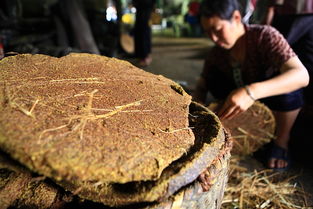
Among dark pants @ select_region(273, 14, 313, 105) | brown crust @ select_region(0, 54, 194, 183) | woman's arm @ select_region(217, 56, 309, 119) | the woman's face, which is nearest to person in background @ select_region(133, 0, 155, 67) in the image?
dark pants @ select_region(273, 14, 313, 105)

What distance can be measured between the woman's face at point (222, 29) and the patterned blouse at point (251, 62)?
128mm

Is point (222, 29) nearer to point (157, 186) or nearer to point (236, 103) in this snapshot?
point (236, 103)

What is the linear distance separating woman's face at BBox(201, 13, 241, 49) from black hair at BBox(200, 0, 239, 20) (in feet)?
0.08

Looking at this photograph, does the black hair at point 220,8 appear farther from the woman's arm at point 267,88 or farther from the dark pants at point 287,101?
the dark pants at point 287,101

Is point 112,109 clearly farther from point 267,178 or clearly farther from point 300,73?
point 267,178

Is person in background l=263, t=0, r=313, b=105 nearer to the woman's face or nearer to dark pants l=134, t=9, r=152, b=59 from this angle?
the woman's face

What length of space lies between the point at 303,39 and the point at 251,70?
523 millimetres

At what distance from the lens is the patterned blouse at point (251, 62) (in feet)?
5.88

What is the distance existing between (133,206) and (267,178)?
56.4 inches

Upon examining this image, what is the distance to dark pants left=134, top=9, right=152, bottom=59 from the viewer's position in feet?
15.6

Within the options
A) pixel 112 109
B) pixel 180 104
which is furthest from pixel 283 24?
pixel 112 109

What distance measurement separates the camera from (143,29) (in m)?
4.86

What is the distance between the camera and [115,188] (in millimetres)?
792

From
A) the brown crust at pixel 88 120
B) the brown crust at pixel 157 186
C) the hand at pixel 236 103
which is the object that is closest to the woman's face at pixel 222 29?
the hand at pixel 236 103
